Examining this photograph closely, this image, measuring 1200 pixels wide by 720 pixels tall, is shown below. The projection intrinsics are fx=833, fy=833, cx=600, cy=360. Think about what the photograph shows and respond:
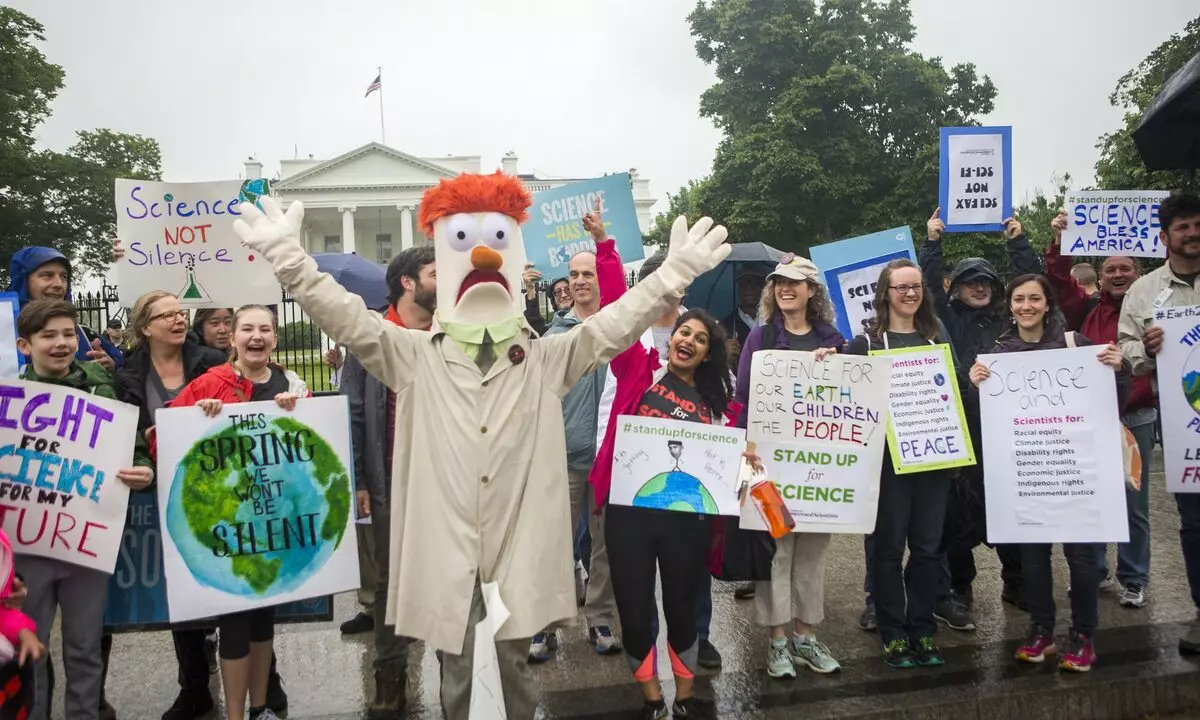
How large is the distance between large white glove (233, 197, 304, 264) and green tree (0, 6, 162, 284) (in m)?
24.8

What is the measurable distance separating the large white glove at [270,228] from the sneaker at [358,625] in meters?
2.85

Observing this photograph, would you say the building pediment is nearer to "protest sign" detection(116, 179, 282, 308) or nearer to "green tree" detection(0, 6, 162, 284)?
"green tree" detection(0, 6, 162, 284)

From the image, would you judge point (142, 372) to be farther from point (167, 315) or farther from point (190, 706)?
point (190, 706)

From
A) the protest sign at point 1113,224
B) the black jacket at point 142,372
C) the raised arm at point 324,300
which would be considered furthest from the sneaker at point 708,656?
the protest sign at point 1113,224

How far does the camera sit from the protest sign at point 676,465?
12.3 ft

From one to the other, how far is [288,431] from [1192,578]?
4.72 meters

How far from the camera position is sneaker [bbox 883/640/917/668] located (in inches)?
168

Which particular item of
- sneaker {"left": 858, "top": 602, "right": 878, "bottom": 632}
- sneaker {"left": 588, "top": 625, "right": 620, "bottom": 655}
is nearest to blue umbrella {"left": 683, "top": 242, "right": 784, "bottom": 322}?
sneaker {"left": 858, "top": 602, "right": 878, "bottom": 632}

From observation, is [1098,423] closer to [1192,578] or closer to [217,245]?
[1192,578]

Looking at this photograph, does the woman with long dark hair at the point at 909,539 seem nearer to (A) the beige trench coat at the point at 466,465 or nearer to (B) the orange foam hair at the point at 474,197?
(A) the beige trench coat at the point at 466,465

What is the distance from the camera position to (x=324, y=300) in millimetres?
3080

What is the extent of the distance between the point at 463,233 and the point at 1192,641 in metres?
4.20

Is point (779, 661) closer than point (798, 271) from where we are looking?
Yes

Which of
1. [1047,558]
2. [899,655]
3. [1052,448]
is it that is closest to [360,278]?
[899,655]
